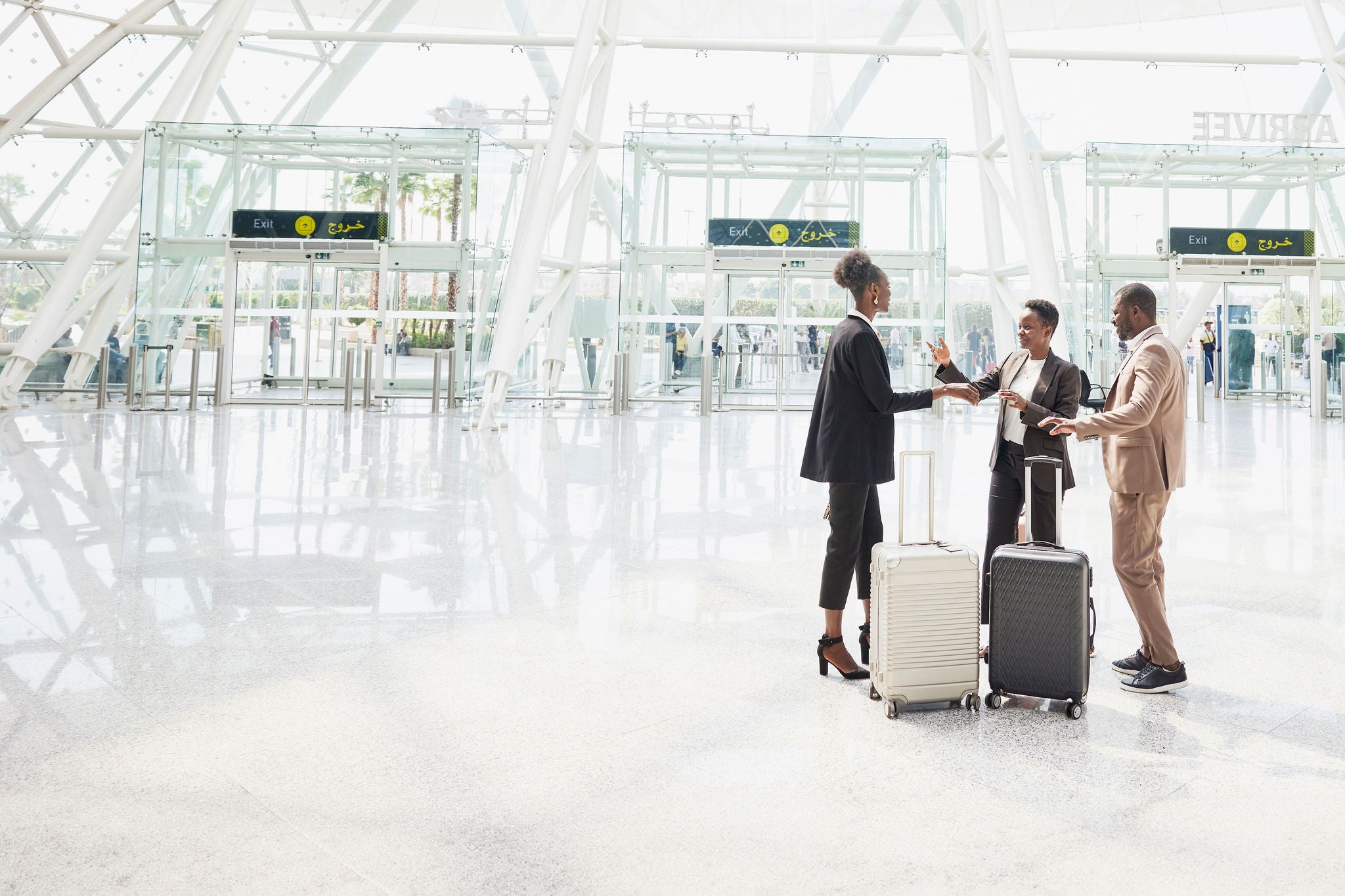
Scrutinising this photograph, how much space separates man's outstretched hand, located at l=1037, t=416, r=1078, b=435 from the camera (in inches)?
175

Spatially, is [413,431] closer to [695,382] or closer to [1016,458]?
[695,382]

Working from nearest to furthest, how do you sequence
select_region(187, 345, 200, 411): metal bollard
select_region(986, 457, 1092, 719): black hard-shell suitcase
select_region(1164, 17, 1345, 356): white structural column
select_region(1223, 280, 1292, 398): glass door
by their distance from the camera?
select_region(986, 457, 1092, 719): black hard-shell suitcase → select_region(187, 345, 200, 411): metal bollard → select_region(1164, 17, 1345, 356): white structural column → select_region(1223, 280, 1292, 398): glass door

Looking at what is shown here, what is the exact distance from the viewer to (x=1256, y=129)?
26203 millimetres

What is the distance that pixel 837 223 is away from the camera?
23.2m

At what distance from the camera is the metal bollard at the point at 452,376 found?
20484mm

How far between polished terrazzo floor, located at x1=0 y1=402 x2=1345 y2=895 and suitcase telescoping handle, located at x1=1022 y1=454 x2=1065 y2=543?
0.68m

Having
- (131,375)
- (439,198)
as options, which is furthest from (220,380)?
(439,198)

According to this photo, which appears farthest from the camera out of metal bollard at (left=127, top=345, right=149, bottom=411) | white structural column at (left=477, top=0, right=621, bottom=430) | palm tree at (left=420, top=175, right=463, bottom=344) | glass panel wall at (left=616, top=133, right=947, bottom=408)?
glass panel wall at (left=616, top=133, right=947, bottom=408)

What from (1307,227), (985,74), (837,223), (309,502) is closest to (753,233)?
(837,223)

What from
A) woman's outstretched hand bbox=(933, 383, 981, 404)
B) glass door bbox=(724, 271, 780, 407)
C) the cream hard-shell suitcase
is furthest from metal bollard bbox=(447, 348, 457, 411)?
the cream hard-shell suitcase

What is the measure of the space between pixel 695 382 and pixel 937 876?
21836mm

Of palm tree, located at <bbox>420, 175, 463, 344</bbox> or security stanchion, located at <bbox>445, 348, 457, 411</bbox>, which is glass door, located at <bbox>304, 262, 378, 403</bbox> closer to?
palm tree, located at <bbox>420, 175, 463, 344</bbox>

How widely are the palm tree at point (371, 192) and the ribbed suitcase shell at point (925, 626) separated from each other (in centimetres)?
1927

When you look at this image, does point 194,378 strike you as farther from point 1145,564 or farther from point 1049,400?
point 1145,564
